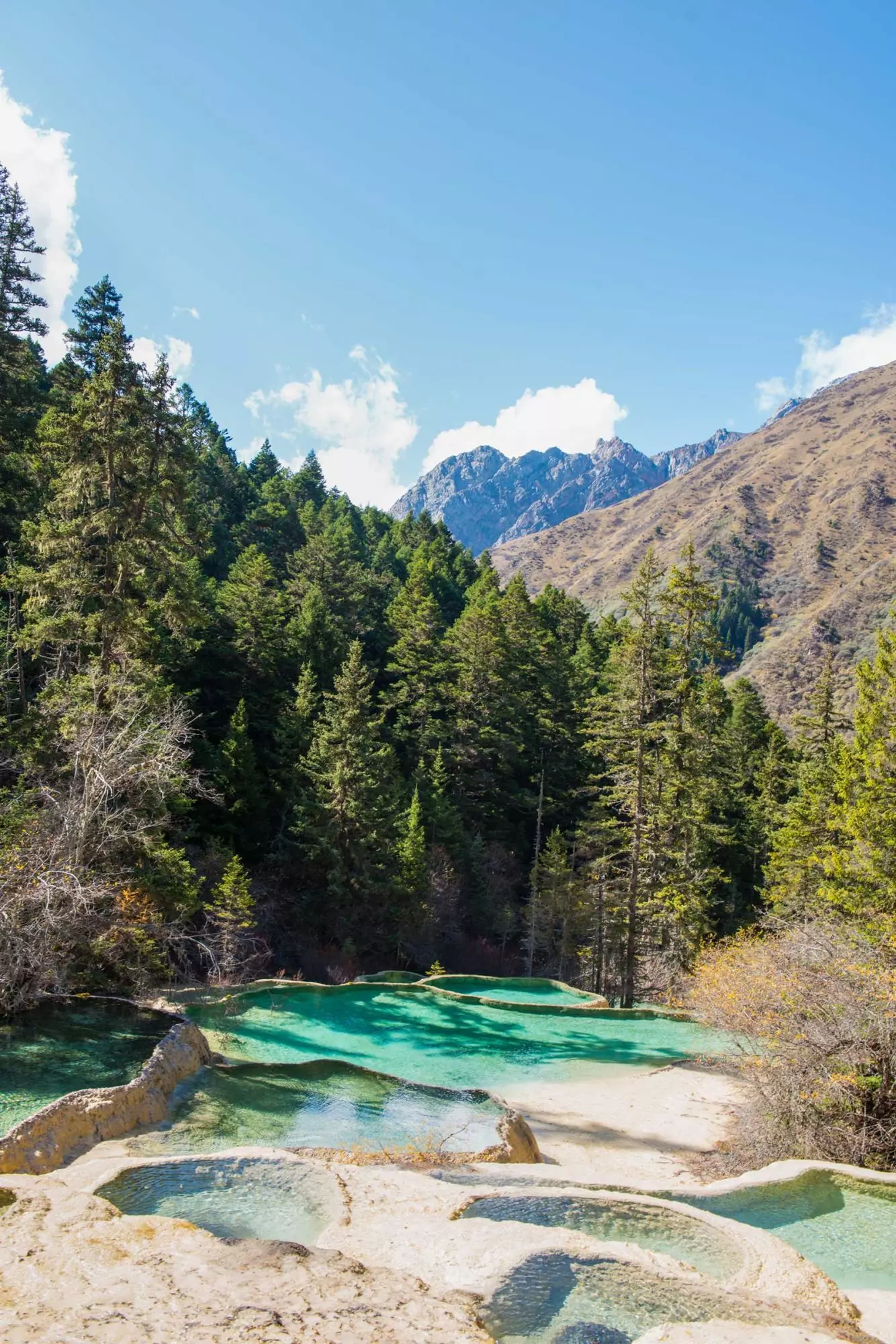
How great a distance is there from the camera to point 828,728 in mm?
33031

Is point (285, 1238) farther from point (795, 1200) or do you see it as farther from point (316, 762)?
point (316, 762)

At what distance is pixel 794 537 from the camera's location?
137 meters

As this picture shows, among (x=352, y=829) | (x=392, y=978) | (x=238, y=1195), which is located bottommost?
(x=392, y=978)

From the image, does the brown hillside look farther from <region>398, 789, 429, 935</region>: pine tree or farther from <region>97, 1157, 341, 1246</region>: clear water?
<region>97, 1157, 341, 1246</region>: clear water

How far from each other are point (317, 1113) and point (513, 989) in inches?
572

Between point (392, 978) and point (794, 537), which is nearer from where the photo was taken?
point (392, 978)

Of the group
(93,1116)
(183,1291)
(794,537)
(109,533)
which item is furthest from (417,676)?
(794,537)

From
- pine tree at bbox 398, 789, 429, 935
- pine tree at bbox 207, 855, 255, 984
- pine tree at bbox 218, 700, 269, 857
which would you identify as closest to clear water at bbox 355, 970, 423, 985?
pine tree at bbox 207, 855, 255, 984

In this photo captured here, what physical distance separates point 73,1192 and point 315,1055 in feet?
32.8

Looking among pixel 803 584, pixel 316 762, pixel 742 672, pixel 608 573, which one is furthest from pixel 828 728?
pixel 608 573

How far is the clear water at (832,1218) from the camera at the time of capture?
851 cm

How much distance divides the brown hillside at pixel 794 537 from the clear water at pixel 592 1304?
8604cm

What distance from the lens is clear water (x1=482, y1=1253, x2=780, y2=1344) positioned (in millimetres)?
6000

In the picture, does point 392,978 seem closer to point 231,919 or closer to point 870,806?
point 231,919
